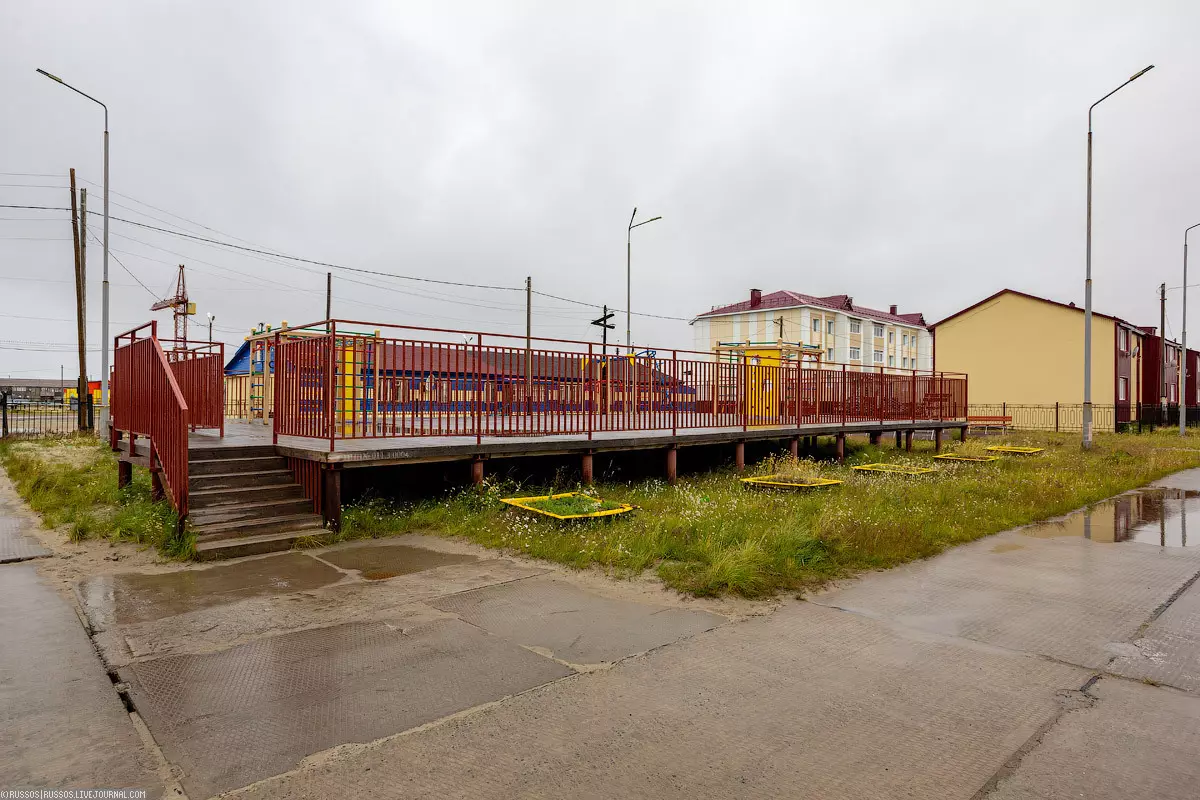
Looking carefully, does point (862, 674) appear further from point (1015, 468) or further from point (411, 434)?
point (1015, 468)

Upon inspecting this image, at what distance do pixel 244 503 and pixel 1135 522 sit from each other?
11090 millimetres

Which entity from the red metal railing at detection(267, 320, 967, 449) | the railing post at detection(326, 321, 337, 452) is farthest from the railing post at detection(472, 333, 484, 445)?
the railing post at detection(326, 321, 337, 452)

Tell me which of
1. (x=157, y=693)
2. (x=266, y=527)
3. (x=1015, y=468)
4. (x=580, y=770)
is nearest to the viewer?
(x=580, y=770)

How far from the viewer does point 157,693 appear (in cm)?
357

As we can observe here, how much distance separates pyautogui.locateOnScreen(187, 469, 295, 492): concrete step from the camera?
23.8 ft

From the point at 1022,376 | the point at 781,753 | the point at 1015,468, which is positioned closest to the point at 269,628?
the point at 781,753

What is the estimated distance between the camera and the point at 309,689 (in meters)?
3.61

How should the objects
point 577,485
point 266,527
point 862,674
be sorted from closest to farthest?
point 862,674, point 266,527, point 577,485

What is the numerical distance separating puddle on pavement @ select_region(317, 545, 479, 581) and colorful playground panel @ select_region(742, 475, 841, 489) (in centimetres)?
534

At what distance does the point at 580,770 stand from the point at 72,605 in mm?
4594

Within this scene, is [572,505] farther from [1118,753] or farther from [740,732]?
[1118,753]

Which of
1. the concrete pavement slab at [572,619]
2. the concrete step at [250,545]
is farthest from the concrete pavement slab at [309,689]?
the concrete step at [250,545]

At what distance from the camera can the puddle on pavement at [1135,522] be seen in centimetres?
796

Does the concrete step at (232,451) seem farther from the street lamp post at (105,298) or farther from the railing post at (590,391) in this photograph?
Answer: the street lamp post at (105,298)
